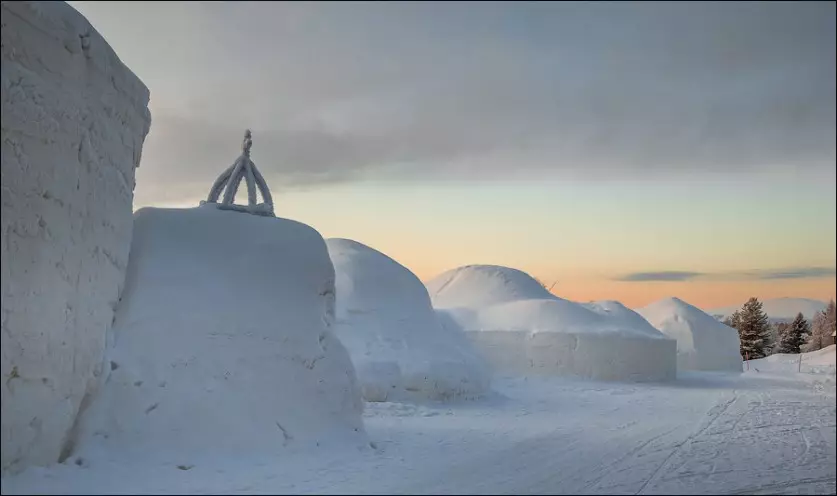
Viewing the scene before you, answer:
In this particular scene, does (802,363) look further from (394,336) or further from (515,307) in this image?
(515,307)

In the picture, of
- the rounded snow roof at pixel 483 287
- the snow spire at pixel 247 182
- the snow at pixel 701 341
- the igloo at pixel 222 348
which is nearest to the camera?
the igloo at pixel 222 348

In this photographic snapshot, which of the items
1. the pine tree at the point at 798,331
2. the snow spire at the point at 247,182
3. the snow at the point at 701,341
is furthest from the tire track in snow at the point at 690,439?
the snow at the point at 701,341

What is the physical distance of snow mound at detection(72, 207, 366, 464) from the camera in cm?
705

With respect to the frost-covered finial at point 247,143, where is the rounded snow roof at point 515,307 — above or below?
below

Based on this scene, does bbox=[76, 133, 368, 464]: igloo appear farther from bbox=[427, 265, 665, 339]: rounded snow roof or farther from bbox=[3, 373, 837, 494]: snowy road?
bbox=[427, 265, 665, 339]: rounded snow roof

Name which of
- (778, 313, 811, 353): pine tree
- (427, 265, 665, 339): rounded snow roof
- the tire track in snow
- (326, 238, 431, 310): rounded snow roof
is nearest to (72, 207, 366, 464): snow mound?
the tire track in snow

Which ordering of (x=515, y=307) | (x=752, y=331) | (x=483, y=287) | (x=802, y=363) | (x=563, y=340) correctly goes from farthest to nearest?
(x=752, y=331) → (x=483, y=287) → (x=515, y=307) → (x=563, y=340) → (x=802, y=363)

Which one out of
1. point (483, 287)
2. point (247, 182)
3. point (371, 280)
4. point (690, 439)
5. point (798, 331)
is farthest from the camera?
point (483, 287)

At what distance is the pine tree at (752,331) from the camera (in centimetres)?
3359

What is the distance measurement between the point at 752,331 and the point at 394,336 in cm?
2571

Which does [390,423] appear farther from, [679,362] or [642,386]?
[679,362]

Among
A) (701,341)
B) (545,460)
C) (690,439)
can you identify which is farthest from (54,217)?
(701,341)

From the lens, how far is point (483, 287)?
2744cm

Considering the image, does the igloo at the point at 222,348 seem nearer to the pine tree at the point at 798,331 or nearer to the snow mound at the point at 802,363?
the snow mound at the point at 802,363
